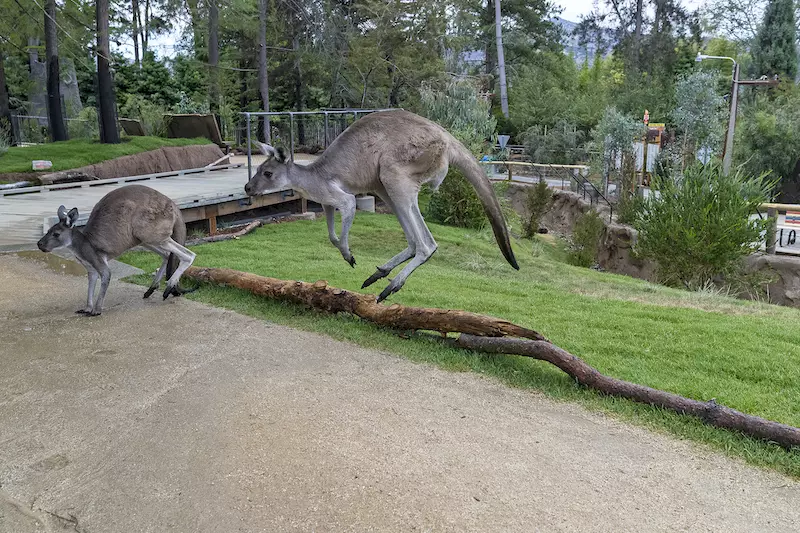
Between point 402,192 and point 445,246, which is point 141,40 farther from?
point 402,192

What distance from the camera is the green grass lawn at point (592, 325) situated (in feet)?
18.0

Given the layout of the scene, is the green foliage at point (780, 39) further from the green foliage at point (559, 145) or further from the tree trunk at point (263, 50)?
the tree trunk at point (263, 50)

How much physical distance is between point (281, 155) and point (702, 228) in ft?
32.3

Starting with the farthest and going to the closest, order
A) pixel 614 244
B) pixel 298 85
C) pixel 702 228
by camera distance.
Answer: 1. pixel 298 85
2. pixel 614 244
3. pixel 702 228

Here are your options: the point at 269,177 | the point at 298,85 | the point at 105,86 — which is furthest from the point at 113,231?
the point at 298,85

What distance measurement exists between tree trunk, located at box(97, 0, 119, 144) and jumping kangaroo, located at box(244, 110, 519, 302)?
15110 millimetres

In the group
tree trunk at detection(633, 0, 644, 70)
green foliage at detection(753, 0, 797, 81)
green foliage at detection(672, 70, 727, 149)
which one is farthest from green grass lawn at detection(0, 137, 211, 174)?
tree trunk at detection(633, 0, 644, 70)

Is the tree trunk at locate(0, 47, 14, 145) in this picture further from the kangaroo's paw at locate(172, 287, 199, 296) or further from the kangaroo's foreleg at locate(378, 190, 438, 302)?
the kangaroo's foreleg at locate(378, 190, 438, 302)

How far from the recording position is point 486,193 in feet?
16.4

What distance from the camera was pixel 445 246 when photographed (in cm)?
1407

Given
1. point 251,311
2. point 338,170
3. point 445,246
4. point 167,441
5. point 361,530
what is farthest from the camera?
point 445,246

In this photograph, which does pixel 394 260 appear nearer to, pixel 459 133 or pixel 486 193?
pixel 486 193

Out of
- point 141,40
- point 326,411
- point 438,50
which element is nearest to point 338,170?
point 326,411

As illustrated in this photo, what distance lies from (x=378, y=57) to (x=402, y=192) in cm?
2269
